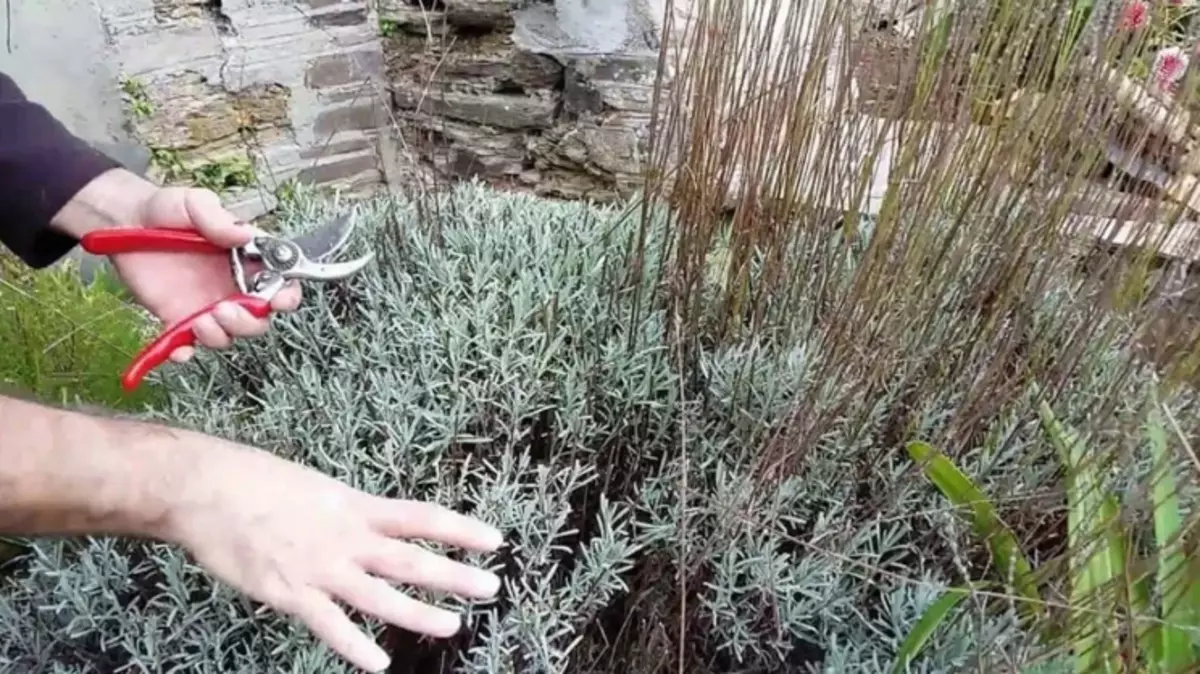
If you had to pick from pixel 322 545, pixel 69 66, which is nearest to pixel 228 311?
pixel 322 545

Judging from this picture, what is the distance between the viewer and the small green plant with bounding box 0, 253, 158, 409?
147 cm

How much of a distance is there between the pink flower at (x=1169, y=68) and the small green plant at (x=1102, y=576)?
442mm

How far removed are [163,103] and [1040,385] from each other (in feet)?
5.75

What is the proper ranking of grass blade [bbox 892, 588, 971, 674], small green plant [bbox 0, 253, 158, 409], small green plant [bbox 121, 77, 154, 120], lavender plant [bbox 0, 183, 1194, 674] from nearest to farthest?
1. grass blade [bbox 892, 588, 971, 674]
2. lavender plant [bbox 0, 183, 1194, 674]
3. small green plant [bbox 0, 253, 158, 409]
4. small green plant [bbox 121, 77, 154, 120]

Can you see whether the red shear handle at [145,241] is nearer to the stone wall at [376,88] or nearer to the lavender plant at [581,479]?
the lavender plant at [581,479]

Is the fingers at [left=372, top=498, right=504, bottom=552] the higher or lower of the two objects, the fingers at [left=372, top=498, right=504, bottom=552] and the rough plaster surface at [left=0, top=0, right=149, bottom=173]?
the higher

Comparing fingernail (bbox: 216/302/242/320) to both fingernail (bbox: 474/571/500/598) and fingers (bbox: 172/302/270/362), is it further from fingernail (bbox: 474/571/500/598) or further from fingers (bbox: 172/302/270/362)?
fingernail (bbox: 474/571/500/598)

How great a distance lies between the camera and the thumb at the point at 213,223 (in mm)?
1092

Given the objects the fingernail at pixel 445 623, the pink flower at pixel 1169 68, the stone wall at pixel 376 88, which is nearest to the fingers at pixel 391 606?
the fingernail at pixel 445 623

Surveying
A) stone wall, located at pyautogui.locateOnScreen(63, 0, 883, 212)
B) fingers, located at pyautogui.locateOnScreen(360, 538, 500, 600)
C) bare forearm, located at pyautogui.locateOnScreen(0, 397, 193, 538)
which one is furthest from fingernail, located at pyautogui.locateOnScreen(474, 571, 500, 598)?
stone wall, located at pyautogui.locateOnScreen(63, 0, 883, 212)

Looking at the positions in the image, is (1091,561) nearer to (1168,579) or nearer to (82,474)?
(1168,579)

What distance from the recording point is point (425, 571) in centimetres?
61

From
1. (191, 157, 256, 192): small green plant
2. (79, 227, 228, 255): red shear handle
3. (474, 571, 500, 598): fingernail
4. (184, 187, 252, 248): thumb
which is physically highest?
(474, 571, 500, 598): fingernail

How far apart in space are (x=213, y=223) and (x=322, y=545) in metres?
0.56
